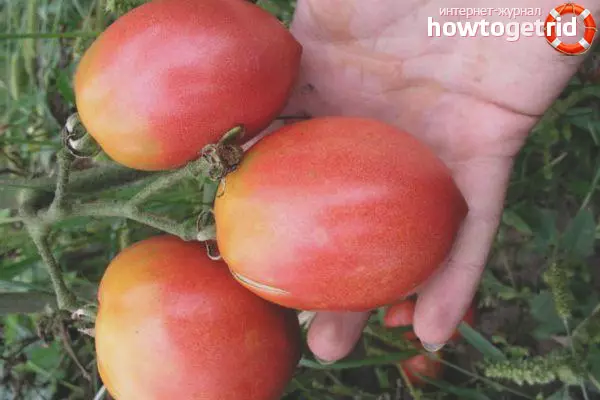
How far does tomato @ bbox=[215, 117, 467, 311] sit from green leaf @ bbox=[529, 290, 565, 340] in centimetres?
63

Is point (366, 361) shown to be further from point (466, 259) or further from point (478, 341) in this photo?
point (466, 259)

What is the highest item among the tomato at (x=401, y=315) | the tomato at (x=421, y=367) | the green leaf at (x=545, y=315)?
the green leaf at (x=545, y=315)

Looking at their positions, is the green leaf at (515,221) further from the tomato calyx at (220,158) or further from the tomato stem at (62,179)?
the tomato stem at (62,179)

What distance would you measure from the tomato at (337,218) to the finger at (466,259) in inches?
7.6

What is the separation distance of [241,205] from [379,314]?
0.81 metres

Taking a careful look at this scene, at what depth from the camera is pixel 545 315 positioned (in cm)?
152

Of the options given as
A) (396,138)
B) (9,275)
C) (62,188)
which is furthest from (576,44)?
(9,275)

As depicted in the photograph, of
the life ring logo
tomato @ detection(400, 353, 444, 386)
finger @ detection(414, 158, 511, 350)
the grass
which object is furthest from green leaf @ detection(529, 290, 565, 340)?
the life ring logo

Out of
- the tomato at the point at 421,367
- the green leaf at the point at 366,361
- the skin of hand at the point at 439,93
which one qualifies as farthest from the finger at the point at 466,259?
the tomato at the point at 421,367

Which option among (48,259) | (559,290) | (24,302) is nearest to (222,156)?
(48,259)

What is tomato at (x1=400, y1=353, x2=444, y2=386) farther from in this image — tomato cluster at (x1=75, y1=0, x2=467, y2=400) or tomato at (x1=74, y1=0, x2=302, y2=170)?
tomato at (x1=74, y1=0, x2=302, y2=170)

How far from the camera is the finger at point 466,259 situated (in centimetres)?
119

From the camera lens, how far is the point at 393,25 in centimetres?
135

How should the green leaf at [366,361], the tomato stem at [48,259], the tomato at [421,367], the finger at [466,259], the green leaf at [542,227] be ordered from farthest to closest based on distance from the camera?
the tomato at [421,367]
the green leaf at [542,227]
the green leaf at [366,361]
the finger at [466,259]
the tomato stem at [48,259]
